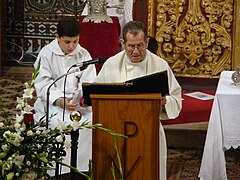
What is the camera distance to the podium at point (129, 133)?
14.5ft

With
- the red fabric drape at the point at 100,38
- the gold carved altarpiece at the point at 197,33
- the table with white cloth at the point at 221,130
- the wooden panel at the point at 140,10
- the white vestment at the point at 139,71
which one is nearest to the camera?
the white vestment at the point at 139,71

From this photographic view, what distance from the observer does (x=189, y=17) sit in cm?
834

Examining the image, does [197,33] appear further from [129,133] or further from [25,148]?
[25,148]

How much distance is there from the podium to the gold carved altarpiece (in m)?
4.03

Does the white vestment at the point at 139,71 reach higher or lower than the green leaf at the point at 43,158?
higher

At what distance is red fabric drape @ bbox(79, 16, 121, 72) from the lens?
25.3ft

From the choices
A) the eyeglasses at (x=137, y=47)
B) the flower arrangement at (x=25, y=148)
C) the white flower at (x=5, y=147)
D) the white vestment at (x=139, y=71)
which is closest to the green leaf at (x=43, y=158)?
the flower arrangement at (x=25, y=148)

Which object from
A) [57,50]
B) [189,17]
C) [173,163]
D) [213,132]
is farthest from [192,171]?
[189,17]

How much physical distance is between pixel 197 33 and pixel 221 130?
2.58m

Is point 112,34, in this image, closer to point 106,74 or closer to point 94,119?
point 106,74

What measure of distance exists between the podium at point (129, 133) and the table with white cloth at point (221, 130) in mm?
1583

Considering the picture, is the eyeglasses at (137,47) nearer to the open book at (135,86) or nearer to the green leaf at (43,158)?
the open book at (135,86)

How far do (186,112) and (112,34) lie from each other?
51.7 inches

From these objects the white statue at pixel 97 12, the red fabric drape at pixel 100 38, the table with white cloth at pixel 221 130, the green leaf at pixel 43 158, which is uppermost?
the white statue at pixel 97 12
